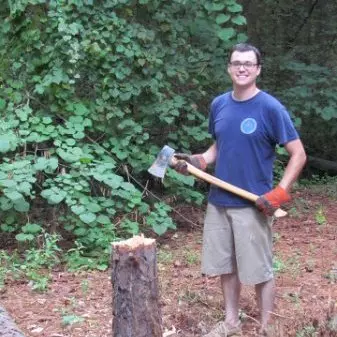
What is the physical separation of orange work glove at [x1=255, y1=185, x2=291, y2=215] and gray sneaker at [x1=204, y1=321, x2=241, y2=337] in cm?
85

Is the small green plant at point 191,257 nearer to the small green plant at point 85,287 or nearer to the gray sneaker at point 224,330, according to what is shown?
the small green plant at point 85,287

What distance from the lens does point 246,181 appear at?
A: 158 inches

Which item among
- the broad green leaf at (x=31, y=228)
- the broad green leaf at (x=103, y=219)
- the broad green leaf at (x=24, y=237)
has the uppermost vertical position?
the broad green leaf at (x=103, y=219)

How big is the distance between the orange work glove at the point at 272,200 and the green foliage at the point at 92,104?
203 cm

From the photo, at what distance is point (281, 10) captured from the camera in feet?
36.0

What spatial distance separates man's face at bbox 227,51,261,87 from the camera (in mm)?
3906

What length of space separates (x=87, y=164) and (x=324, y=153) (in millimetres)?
6982

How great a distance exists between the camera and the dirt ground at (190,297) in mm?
4273

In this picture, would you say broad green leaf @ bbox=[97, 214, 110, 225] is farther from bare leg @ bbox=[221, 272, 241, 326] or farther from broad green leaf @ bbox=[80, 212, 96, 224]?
bare leg @ bbox=[221, 272, 241, 326]

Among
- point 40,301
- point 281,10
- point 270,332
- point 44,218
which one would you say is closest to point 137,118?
point 44,218

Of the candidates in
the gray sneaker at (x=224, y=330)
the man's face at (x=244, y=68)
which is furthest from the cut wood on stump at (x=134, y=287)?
the man's face at (x=244, y=68)

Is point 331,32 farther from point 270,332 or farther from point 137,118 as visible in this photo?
point 270,332

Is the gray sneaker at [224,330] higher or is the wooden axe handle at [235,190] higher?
the wooden axe handle at [235,190]

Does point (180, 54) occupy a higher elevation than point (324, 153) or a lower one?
higher
